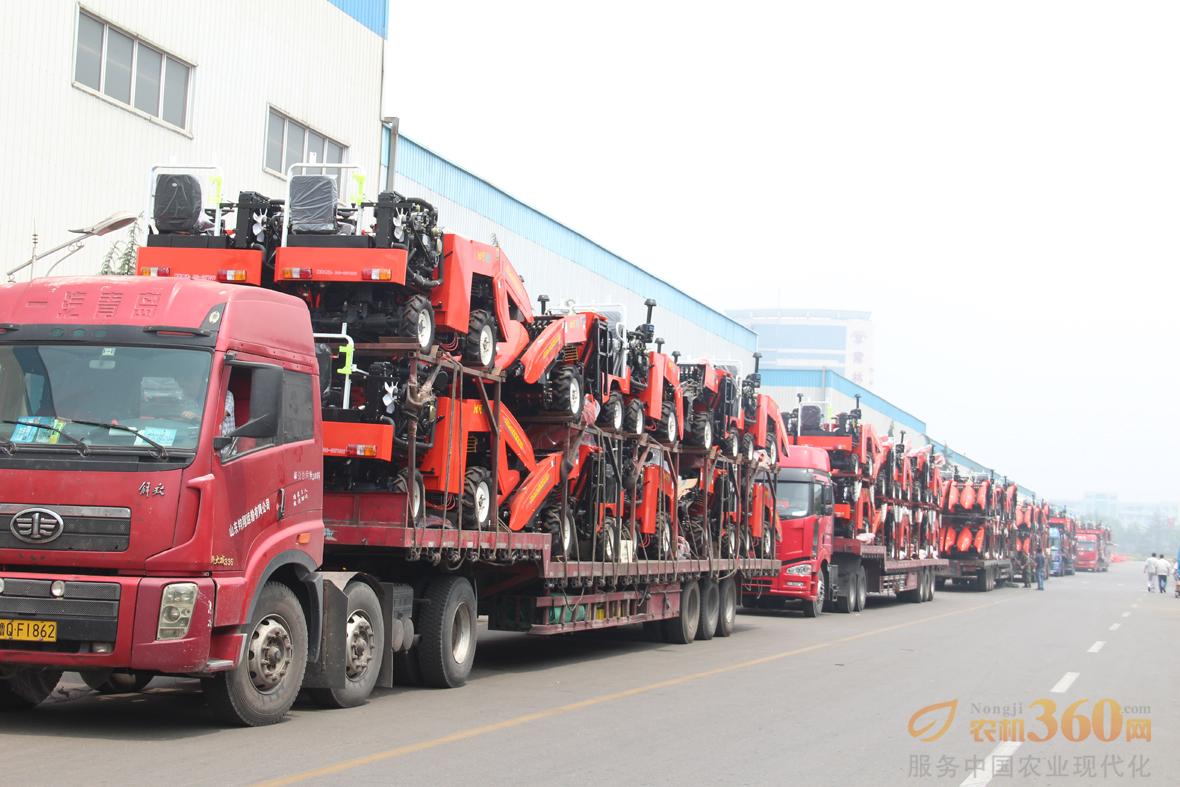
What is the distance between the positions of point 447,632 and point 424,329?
284 centimetres

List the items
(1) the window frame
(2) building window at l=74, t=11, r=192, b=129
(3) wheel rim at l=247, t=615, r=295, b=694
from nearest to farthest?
(3) wheel rim at l=247, t=615, r=295, b=694 < (1) the window frame < (2) building window at l=74, t=11, r=192, b=129

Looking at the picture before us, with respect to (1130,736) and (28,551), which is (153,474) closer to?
(28,551)

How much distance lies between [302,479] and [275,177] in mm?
14285

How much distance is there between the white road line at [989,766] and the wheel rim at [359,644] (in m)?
4.78

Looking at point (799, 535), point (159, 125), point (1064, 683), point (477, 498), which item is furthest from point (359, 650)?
point (799, 535)

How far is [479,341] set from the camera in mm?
12406

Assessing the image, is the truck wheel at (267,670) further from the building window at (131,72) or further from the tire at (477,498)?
the building window at (131,72)

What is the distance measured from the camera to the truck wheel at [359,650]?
34.4 ft

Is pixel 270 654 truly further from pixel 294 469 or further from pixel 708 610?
pixel 708 610

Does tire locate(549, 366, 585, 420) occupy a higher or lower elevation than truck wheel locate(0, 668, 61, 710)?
higher

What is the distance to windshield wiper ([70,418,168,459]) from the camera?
845cm

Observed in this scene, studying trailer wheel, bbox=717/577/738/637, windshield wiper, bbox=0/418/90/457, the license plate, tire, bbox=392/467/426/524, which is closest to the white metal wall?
tire, bbox=392/467/426/524

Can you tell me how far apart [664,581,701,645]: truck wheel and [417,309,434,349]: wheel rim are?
8.84 m

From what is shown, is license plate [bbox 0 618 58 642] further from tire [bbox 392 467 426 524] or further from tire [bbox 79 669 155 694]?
tire [bbox 392 467 426 524]
